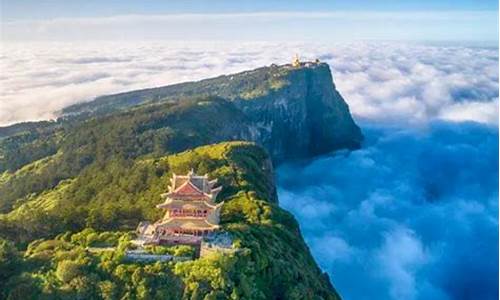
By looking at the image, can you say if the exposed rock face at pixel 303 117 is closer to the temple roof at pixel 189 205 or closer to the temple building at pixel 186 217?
the temple building at pixel 186 217

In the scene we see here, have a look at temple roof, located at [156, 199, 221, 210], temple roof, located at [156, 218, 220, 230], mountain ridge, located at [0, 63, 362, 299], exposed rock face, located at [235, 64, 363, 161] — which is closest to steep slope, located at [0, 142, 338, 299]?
mountain ridge, located at [0, 63, 362, 299]

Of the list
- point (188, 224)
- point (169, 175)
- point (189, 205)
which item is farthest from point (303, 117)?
point (188, 224)

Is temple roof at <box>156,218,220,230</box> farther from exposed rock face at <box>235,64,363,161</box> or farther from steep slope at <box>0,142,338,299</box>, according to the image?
exposed rock face at <box>235,64,363,161</box>

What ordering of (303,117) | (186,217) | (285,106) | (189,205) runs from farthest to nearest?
(303,117) < (285,106) < (189,205) < (186,217)

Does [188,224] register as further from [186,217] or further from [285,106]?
[285,106]

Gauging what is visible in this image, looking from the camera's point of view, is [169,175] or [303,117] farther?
[303,117]

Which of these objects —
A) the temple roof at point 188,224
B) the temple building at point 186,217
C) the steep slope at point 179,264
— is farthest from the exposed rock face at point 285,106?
the temple roof at point 188,224
